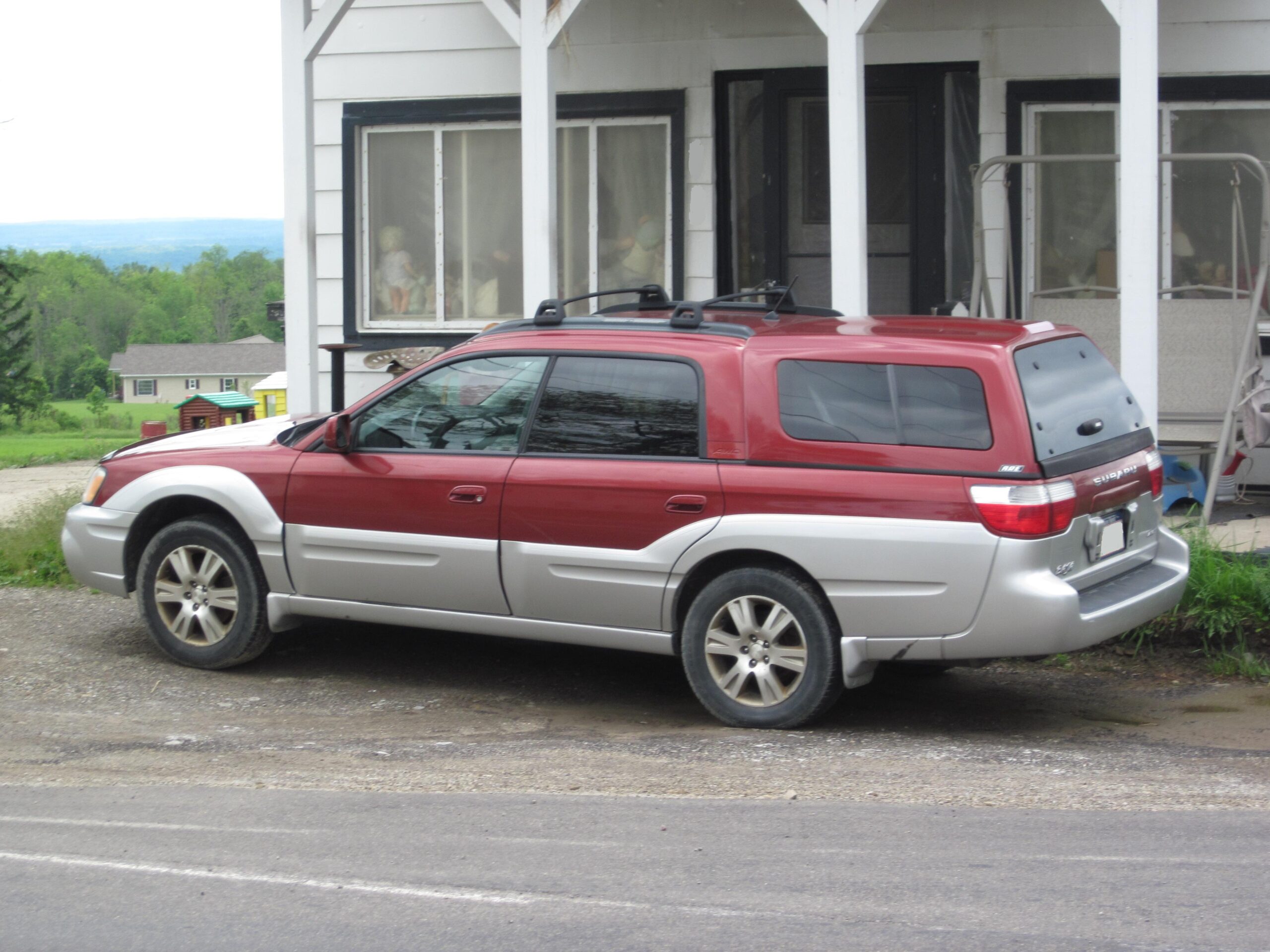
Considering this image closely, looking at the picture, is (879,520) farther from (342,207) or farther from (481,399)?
(342,207)

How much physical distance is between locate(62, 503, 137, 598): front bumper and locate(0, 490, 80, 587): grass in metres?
1.82

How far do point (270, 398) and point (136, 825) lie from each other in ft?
47.1

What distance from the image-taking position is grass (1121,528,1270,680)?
24.4ft

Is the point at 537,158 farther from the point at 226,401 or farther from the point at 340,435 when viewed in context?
the point at 226,401

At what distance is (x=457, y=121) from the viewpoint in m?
11.6

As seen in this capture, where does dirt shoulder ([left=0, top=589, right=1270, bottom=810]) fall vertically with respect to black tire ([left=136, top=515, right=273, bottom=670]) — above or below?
below

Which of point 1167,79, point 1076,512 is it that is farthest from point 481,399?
point 1167,79

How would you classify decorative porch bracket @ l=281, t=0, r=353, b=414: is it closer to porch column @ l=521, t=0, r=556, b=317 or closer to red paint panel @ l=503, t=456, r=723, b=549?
porch column @ l=521, t=0, r=556, b=317

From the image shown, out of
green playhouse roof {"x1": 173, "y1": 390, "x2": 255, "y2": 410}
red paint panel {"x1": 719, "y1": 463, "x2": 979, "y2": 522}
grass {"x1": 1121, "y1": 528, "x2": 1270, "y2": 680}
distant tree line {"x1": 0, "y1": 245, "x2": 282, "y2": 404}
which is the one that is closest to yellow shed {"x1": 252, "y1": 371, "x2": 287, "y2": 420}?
green playhouse roof {"x1": 173, "y1": 390, "x2": 255, "y2": 410}

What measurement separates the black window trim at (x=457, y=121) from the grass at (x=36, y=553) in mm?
2607

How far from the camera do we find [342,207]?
11828 millimetres

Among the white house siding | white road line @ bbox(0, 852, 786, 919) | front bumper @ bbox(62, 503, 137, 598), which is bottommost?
white road line @ bbox(0, 852, 786, 919)

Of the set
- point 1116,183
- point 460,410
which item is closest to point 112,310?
point 1116,183

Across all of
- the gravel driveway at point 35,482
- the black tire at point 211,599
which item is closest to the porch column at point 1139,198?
the black tire at point 211,599
